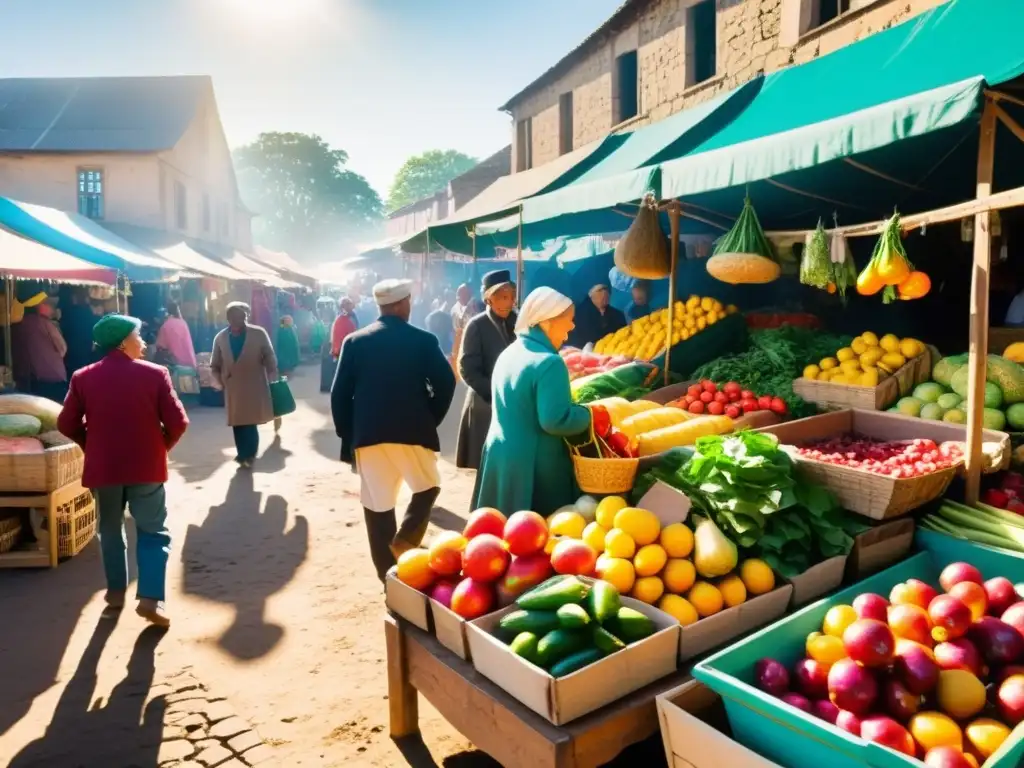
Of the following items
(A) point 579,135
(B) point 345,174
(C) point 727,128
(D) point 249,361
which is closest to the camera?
(C) point 727,128

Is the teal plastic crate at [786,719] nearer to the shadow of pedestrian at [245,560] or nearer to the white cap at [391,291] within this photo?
the shadow of pedestrian at [245,560]

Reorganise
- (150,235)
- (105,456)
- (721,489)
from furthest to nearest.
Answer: (150,235)
(105,456)
(721,489)

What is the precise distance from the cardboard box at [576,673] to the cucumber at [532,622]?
7 cm

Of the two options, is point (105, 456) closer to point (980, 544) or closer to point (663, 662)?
point (663, 662)

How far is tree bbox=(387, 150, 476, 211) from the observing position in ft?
253

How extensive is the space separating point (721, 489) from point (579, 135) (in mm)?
15116

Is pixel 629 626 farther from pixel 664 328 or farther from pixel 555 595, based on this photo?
pixel 664 328

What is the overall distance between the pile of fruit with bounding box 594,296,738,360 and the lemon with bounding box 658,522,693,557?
9.77ft

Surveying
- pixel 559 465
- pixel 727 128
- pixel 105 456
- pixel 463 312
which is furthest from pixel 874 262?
pixel 463 312

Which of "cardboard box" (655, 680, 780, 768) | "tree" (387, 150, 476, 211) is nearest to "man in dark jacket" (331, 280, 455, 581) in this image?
"cardboard box" (655, 680, 780, 768)

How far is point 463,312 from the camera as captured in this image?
500 inches

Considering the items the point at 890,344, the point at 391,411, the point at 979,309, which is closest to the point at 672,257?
the point at 890,344

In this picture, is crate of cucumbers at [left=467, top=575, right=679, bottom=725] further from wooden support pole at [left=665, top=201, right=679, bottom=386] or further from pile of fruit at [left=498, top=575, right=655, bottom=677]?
wooden support pole at [left=665, top=201, right=679, bottom=386]

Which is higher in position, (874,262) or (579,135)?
(579,135)
